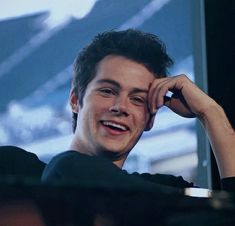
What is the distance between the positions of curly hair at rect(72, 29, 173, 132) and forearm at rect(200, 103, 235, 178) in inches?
6.1

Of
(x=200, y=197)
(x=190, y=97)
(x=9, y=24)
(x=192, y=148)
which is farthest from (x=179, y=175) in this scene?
(x=200, y=197)

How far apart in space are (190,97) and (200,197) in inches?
27.0

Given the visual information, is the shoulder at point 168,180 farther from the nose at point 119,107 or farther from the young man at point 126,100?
the nose at point 119,107

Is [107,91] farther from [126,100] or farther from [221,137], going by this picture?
[221,137]

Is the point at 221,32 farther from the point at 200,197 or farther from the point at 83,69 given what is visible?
the point at 200,197

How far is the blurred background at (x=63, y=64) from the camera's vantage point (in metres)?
1.51

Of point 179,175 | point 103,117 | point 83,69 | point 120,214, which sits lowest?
point 120,214

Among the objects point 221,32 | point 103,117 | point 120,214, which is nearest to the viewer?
point 120,214

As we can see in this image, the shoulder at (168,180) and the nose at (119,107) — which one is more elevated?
the nose at (119,107)

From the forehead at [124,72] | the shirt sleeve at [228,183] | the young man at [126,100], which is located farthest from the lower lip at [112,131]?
the shirt sleeve at [228,183]

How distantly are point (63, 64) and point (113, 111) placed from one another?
17 cm

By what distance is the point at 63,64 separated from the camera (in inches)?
60.8

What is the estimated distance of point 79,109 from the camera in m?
1.53

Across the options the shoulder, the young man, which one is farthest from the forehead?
the shoulder
